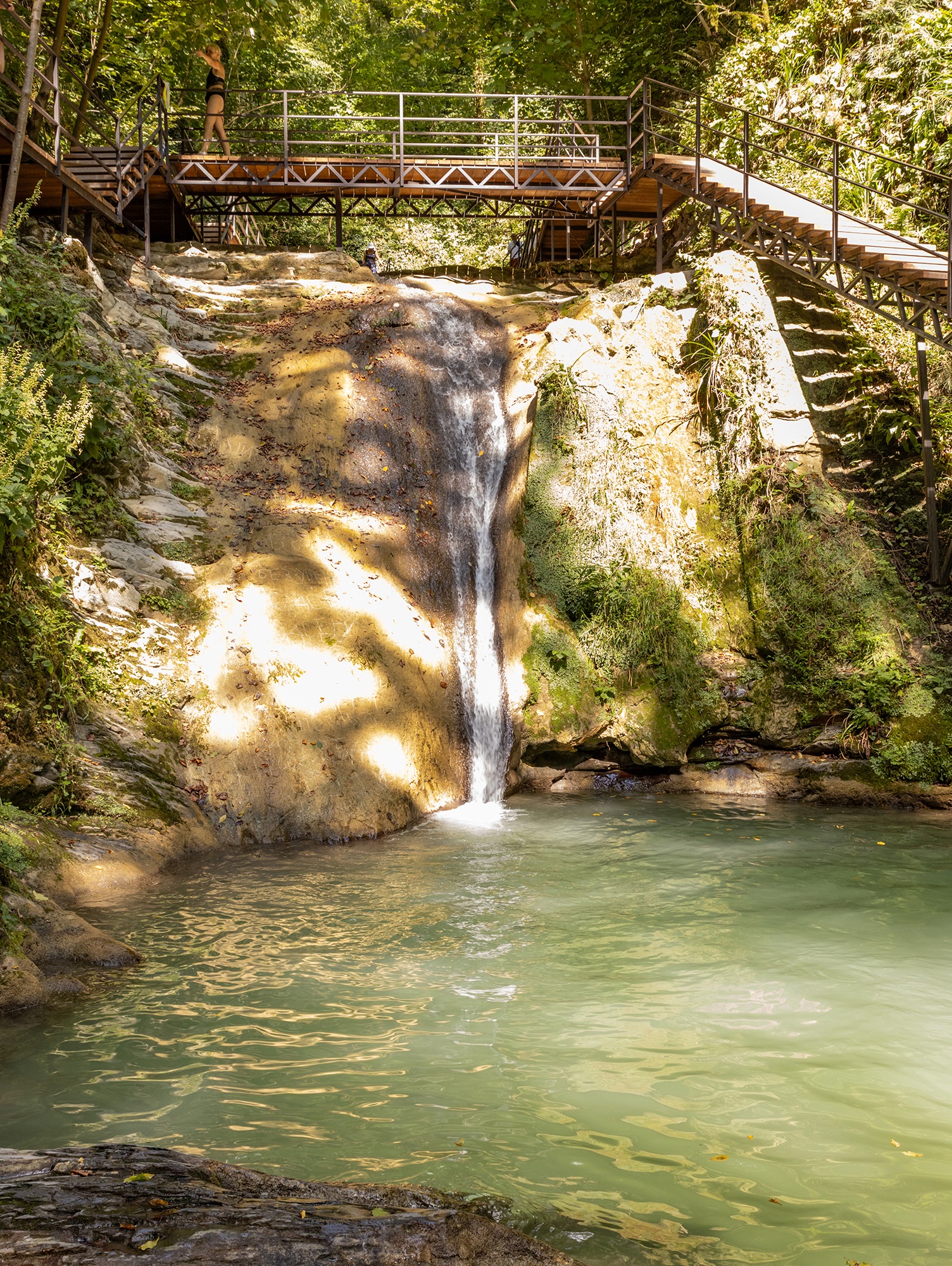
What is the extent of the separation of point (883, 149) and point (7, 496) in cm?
1558

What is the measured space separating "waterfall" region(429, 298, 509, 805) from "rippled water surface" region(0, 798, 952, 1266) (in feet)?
9.68

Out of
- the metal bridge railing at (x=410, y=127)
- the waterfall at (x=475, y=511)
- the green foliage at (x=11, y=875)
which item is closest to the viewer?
the green foliage at (x=11, y=875)

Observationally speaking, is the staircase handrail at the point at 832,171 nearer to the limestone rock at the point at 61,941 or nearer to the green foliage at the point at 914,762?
the green foliage at the point at 914,762

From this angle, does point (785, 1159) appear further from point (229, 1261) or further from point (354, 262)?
point (354, 262)

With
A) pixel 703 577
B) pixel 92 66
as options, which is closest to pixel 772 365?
pixel 703 577

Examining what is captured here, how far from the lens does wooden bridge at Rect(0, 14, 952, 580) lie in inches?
502

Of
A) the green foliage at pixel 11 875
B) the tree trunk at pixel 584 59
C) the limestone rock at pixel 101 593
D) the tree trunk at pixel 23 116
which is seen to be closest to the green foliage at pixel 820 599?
the limestone rock at pixel 101 593

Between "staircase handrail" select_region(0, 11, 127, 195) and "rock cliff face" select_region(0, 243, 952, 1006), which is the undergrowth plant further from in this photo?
"staircase handrail" select_region(0, 11, 127, 195)

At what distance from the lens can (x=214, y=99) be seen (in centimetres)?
2219

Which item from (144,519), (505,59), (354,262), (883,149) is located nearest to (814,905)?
(144,519)

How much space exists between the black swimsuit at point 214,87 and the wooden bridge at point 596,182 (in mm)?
616

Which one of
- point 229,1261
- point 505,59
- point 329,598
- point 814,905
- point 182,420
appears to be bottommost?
point 814,905

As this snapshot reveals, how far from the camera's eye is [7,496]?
8055 millimetres

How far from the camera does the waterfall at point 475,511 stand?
1202 centimetres
